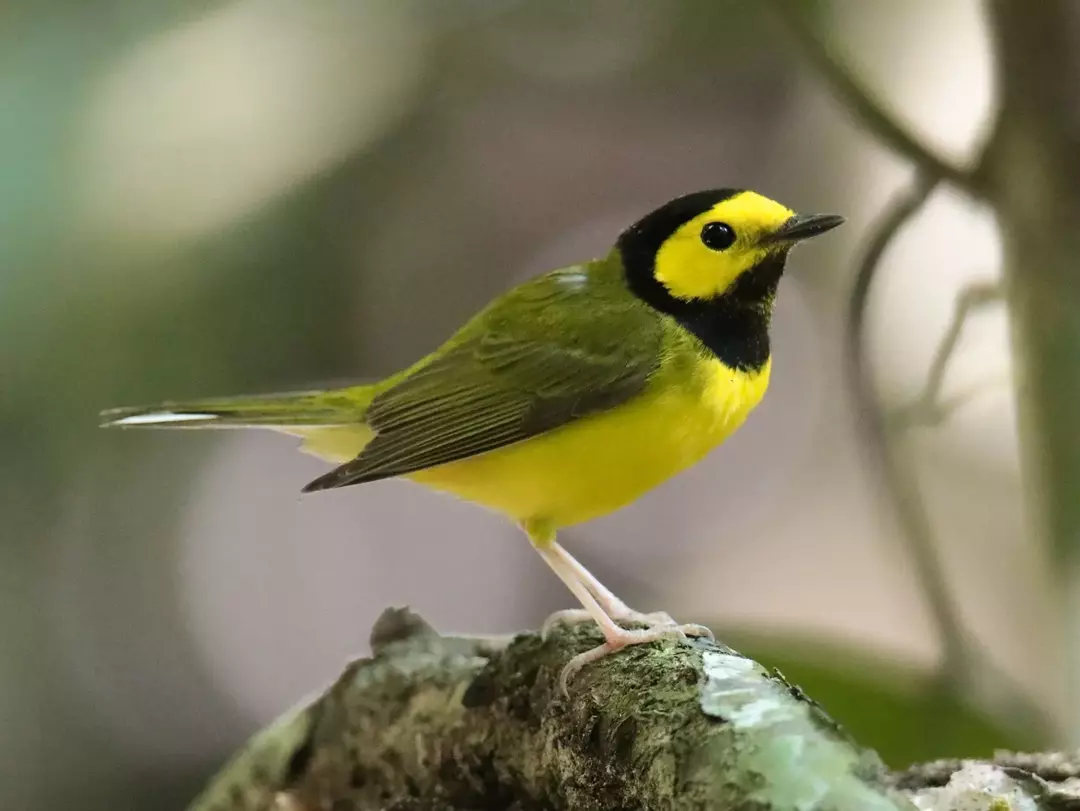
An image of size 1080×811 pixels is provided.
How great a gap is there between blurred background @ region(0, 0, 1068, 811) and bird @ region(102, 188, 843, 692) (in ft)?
1.96

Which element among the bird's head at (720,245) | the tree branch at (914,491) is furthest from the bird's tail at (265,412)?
the tree branch at (914,491)

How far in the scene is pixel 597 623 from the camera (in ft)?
2.60

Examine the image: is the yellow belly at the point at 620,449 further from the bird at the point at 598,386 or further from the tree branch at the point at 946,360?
the tree branch at the point at 946,360

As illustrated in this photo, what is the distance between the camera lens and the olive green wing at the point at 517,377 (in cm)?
84

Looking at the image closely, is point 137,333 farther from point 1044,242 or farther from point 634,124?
point 1044,242

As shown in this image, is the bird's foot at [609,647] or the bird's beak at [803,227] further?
the bird's beak at [803,227]

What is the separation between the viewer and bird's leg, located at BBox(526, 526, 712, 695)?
2.08 ft

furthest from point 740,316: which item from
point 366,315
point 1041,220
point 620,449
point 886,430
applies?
point 366,315

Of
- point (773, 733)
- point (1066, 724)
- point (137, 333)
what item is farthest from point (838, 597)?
point (773, 733)

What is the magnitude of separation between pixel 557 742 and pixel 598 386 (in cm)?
33

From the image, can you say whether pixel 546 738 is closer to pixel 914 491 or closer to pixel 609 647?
pixel 609 647

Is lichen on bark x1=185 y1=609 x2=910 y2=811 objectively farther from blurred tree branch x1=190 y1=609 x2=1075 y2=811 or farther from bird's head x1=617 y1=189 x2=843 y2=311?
bird's head x1=617 y1=189 x2=843 y2=311

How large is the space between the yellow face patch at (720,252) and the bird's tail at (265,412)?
1.16 ft

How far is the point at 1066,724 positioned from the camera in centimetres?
96
